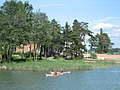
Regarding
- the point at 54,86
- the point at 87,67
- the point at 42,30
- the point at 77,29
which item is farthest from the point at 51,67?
the point at 77,29

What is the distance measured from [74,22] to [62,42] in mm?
8784

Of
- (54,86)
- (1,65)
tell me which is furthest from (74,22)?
(54,86)

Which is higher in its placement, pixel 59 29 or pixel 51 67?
pixel 59 29

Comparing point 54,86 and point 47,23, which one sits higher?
point 47,23

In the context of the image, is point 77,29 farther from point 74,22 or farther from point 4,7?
point 4,7

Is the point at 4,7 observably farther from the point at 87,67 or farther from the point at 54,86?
the point at 54,86

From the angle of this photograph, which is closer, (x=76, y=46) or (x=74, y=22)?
(x=76, y=46)

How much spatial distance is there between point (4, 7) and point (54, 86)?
129 ft

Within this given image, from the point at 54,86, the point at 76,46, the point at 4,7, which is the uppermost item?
the point at 4,7

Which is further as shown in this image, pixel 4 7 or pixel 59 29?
pixel 59 29

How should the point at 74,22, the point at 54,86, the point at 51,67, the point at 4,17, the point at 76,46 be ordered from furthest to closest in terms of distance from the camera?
the point at 74,22, the point at 76,46, the point at 4,17, the point at 51,67, the point at 54,86

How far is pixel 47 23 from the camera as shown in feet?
296

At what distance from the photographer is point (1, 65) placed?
255 ft

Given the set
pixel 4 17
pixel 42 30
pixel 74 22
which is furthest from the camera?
pixel 74 22
